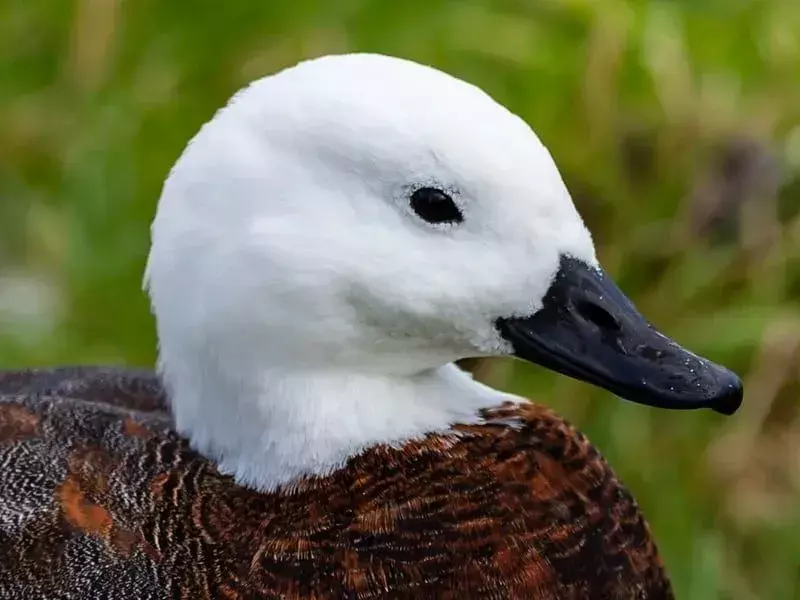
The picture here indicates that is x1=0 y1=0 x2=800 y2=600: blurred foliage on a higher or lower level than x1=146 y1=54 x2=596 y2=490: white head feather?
lower

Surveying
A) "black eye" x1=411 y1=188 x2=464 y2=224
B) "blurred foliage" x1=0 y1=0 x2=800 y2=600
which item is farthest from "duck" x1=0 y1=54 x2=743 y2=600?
"blurred foliage" x1=0 y1=0 x2=800 y2=600

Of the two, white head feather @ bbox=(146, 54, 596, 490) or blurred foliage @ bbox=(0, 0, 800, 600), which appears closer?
white head feather @ bbox=(146, 54, 596, 490)

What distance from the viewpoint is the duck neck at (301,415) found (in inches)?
41.3

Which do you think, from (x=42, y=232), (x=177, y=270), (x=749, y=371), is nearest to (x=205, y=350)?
(x=177, y=270)

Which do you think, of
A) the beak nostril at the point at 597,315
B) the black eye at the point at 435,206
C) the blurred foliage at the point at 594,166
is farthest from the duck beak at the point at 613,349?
the blurred foliage at the point at 594,166

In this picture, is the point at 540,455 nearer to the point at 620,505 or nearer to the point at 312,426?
the point at 620,505

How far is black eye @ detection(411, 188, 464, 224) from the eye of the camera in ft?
3.15

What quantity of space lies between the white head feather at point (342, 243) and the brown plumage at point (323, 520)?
57mm

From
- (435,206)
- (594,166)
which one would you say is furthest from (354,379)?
(594,166)

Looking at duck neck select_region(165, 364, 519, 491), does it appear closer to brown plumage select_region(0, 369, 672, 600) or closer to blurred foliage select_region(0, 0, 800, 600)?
brown plumage select_region(0, 369, 672, 600)

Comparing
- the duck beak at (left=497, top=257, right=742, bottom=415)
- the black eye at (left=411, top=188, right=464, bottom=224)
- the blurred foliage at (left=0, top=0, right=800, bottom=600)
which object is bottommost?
the blurred foliage at (left=0, top=0, right=800, bottom=600)

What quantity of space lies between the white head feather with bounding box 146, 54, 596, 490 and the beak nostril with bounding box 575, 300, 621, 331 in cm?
3

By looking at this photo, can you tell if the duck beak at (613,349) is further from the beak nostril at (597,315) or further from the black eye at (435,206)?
the black eye at (435,206)

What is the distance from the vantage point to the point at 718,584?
1560mm
